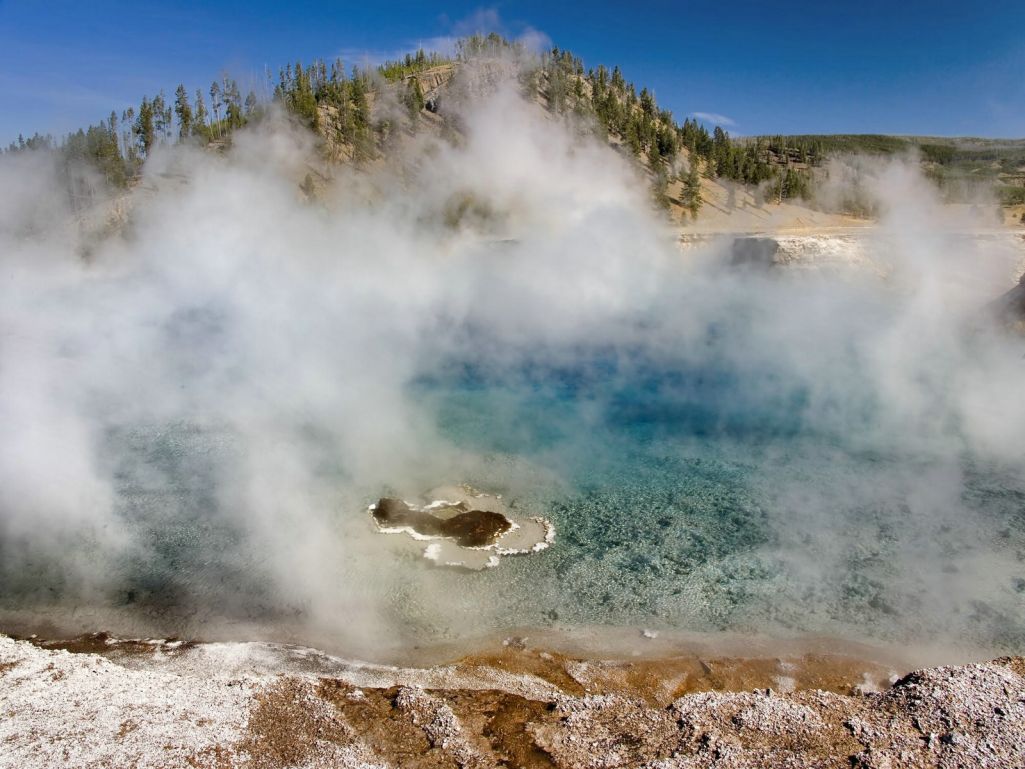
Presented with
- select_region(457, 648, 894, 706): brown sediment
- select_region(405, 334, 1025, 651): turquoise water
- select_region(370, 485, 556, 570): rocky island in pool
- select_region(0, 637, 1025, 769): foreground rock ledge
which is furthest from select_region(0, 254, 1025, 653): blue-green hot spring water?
select_region(0, 637, 1025, 769): foreground rock ledge

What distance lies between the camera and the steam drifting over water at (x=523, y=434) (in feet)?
22.1

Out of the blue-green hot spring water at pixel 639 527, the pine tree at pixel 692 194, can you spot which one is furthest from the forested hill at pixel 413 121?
the blue-green hot spring water at pixel 639 527

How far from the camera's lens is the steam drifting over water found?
266 inches

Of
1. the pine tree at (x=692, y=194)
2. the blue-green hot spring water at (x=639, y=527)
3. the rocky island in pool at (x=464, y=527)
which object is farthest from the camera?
the pine tree at (x=692, y=194)

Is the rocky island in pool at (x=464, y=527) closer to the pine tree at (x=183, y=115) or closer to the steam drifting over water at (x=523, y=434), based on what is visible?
the steam drifting over water at (x=523, y=434)

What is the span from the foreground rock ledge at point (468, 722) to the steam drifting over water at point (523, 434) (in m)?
1.05

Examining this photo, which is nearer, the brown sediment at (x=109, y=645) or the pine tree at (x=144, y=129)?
the brown sediment at (x=109, y=645)

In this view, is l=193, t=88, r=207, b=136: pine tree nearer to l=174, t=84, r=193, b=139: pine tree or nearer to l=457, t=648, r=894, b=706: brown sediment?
l=174, t=84, r=193, b=139: pine tree

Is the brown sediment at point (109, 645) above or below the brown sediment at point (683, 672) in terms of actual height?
above

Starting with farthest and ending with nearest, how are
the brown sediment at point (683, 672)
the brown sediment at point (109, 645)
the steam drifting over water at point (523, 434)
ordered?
the steam drifting over water at point (523, 434) < the brown sediment at point (109, 645) < the brown sediment at point (683, 672)

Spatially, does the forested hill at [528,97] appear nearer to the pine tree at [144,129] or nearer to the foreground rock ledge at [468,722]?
the pine tree at [144,129]

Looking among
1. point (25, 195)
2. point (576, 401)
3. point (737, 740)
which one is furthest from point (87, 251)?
point (737, 740)

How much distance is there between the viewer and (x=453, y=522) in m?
8.10

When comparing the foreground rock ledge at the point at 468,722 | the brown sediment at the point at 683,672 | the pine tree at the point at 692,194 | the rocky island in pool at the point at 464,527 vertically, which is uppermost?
the pine tree at the point at 692,194
